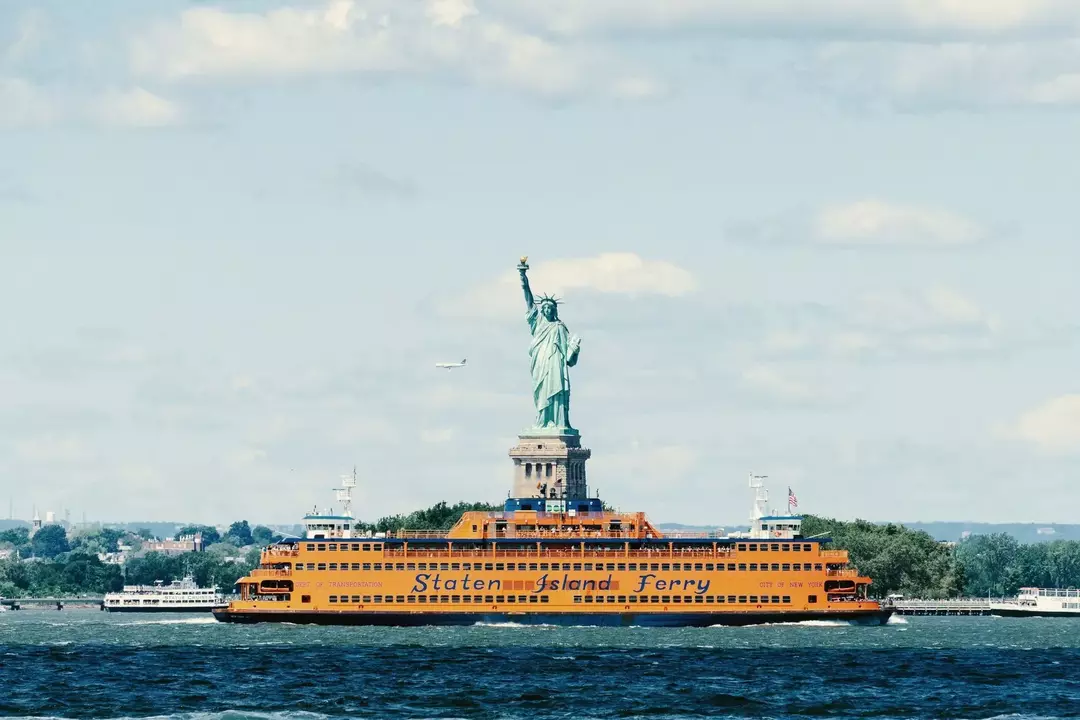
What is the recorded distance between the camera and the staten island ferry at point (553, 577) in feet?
513

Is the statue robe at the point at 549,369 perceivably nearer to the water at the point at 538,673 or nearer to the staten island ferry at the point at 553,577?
the staten island ferry at the point at 553,577

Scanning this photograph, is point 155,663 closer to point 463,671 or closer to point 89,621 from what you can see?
point 463,671

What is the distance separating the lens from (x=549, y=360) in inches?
6969

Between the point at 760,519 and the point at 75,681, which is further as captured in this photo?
the point at 760,519

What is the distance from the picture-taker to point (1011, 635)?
155 metres

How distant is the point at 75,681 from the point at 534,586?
5313cm

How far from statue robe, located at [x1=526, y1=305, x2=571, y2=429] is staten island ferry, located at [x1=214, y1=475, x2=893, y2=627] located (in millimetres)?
17369

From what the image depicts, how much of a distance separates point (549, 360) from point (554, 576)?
72.3 feet

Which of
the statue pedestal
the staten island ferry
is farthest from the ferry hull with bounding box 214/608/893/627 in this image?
the statue pedestal

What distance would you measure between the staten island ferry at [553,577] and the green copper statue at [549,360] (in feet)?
56.9

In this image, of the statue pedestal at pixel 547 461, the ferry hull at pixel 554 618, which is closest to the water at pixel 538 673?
the ferry hull at pixel 554 618

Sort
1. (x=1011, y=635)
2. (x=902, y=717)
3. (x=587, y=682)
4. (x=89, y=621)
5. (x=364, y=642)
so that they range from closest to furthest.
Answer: (x=902, y=717), (x=587, y=682), (x=364, y=642), (x=1011, y=635), (x=89, y=621)

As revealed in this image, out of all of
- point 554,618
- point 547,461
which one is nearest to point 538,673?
point 554,618

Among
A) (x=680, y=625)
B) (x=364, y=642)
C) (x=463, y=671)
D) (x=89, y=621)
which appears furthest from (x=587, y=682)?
(x=89, y=621)
